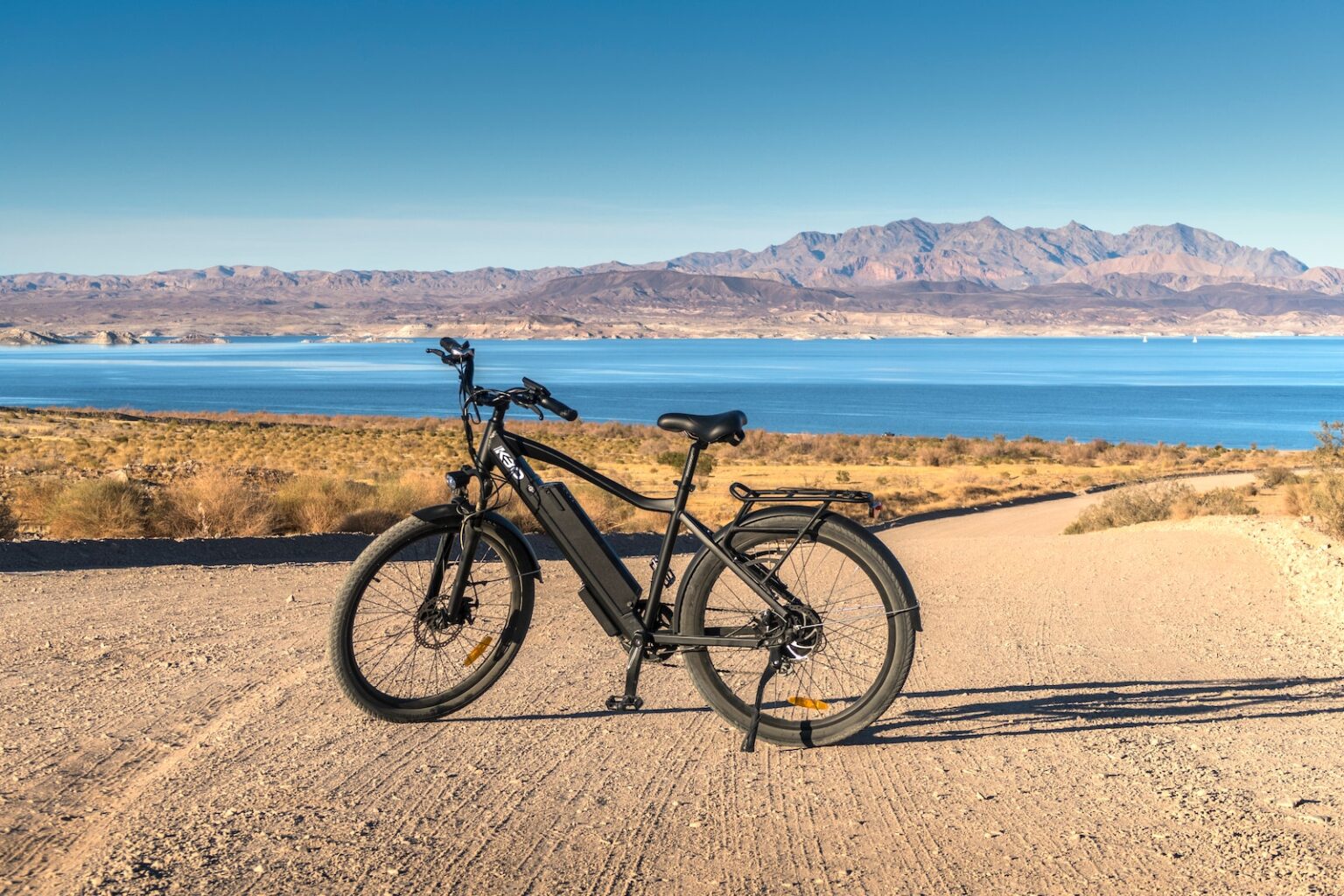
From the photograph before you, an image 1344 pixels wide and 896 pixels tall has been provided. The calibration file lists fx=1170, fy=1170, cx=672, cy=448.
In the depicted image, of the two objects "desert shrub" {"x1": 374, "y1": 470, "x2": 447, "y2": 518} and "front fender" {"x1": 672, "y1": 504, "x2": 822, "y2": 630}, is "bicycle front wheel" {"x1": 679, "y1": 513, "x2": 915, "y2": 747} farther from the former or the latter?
"desert shrub" {"x1": 374, "y1": 470, "x2": 447, "y2": 518}

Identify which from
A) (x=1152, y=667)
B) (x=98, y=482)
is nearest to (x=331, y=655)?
(x=1152, y=667)

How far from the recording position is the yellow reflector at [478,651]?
16.8ft

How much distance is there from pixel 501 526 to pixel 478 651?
0.60 metres

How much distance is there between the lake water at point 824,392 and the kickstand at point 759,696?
64.4m

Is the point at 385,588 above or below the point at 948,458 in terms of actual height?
above

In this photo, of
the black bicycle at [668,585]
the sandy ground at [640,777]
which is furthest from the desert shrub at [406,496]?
the black bicycle at [668,585]

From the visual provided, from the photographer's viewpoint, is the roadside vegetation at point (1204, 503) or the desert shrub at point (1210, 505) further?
the desert shrub at point (1210, 505)

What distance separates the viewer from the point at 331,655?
4.88m

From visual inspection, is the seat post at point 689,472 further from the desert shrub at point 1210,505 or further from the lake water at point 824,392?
the lake water at point 824,392

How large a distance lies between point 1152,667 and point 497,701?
385 centimetres

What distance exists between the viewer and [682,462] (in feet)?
119

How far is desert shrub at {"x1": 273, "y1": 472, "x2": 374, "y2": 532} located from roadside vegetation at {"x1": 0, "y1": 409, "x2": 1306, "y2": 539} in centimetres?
3

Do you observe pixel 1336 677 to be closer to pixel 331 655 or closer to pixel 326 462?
pixel 331 655

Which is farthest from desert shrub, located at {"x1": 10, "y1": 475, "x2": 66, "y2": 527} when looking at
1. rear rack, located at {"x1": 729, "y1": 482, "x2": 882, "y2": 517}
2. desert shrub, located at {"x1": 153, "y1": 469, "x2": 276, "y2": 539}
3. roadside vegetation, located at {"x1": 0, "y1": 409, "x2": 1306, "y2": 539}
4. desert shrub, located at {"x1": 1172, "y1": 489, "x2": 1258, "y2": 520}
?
desert shrub, located at {"x1": 1172, "y1": 489, "x2": 1258, "y2": 520}
